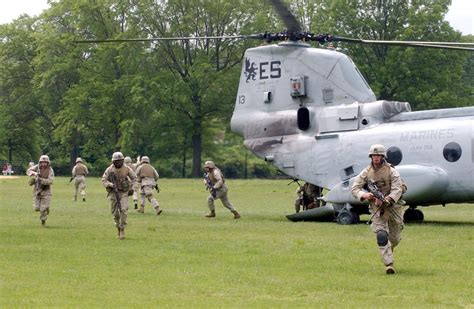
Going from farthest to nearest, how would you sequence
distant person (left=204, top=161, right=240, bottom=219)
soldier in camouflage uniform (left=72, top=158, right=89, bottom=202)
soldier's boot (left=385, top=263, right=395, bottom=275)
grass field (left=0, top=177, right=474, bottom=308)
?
soldier in camouflage uniform (left=72, top=158, right=89, bottom=202)
distant person (left=204, top=161, right=240, bottom=219)
soldier's boot (left=385, top=263, right=395, bottom=275)
grass field (left=0, top=177, right=474, bottom=308)

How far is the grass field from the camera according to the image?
43.8ft

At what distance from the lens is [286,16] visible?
26.1m

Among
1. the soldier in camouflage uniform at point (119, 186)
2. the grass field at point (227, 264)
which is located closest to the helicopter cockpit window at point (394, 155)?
the grass field at point (227, 264)

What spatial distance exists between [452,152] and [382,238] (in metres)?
10.2

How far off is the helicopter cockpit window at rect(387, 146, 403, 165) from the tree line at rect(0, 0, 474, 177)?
134 feet

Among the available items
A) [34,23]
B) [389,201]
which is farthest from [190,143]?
[389,201]

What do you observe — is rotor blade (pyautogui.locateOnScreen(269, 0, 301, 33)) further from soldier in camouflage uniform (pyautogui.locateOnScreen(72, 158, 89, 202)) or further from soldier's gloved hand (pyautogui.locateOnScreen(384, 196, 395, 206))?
soldier in camouflage uniform (pyautogui.locateOnScreen(72, 158, 89, 202))

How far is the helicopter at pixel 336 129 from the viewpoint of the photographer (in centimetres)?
2545

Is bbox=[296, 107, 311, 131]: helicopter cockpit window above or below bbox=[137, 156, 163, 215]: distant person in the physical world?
above

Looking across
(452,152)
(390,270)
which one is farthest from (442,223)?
(390,270)

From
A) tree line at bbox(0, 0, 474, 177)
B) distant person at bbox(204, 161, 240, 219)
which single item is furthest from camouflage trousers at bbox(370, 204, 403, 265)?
tree line at bbox(0, 0, 474, 177)

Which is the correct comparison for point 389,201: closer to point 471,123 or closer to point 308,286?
point 308,286

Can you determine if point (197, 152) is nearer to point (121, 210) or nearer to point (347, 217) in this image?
point (347, 217)

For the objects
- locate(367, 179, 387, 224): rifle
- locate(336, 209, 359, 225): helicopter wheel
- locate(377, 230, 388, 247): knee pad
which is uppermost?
locate(367, 179, 387, 224): rifle
